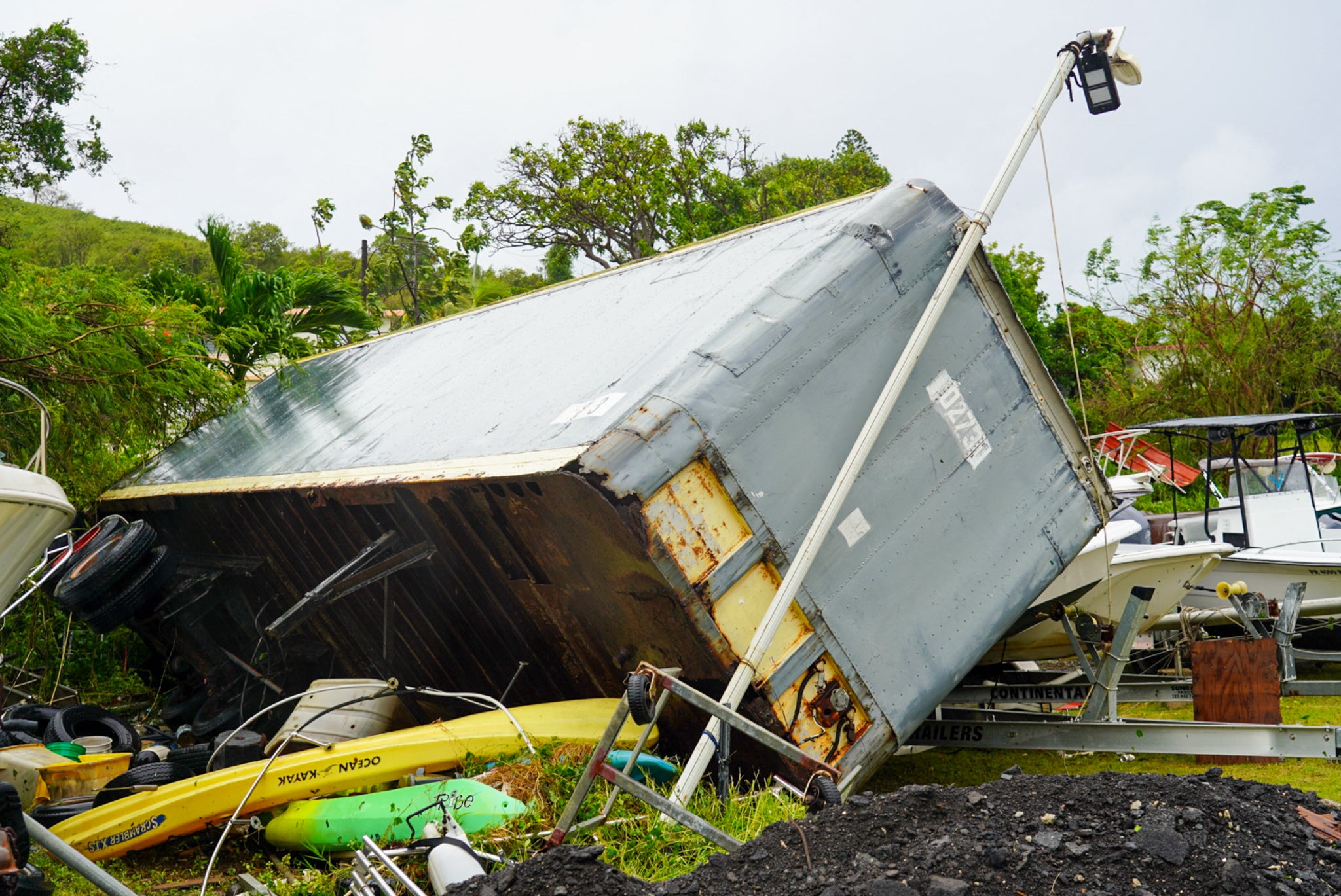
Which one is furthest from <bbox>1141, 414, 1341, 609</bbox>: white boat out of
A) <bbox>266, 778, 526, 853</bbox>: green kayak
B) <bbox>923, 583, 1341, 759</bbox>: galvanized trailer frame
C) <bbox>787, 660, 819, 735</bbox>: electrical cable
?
<bbox>266, 778, 526, 853</bbox>: green kayak

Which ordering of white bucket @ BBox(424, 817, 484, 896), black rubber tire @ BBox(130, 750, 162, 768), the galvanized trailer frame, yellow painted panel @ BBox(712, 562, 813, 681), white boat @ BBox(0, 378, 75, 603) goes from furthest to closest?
black rubber tire @ BBox(130, 750, 162, 768), the galvanized trailer frame, yellow painted panel @ BBox(712, 562, 813, 681), white boat @ BBox(0, 378, 75, 603), white bucket @ BBox(424, 817, 484, 896)

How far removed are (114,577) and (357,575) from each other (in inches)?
104

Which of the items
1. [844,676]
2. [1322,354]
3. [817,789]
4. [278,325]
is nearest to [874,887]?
[817,789]

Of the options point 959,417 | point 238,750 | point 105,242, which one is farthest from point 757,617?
point 105,242

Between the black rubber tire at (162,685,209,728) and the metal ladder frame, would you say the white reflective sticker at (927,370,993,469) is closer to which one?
the metal ladder frame

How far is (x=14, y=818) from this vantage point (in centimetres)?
349

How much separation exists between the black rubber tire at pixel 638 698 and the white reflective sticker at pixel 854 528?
1525mm

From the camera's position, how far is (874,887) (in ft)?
9.86

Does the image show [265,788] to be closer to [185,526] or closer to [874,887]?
[874,887]

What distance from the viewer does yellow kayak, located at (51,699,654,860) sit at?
16.0 feet

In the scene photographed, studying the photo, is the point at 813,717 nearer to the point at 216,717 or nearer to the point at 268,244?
the point at 216,717

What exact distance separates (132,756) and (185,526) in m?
2.56

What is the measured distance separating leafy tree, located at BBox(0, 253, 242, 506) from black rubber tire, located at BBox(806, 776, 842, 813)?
640cm

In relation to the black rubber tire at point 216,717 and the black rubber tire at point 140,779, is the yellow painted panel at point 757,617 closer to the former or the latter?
the black rubber tire at point 140,779
